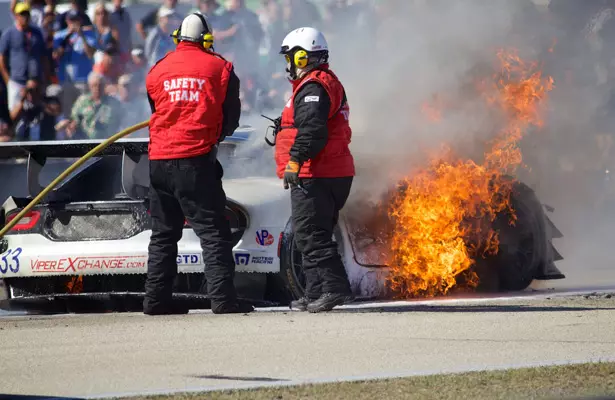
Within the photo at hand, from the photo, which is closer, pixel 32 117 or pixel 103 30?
pixel 32 117

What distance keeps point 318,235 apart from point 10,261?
213cm

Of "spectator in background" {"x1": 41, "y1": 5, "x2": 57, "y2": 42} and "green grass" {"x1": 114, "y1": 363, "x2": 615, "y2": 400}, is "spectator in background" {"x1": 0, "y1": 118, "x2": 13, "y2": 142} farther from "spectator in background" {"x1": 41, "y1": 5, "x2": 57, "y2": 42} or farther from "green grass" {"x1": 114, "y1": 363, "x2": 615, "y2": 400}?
"green grass" {"x1": 114, "y1": 363, "x2": 615, "y2": 400}

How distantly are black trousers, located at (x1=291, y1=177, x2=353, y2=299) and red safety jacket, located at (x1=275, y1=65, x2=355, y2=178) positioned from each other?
0.07 m

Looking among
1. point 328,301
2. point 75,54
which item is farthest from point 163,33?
point 328,301

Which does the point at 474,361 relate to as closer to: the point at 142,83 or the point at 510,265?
the point at 510,265

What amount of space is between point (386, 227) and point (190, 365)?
3205mm

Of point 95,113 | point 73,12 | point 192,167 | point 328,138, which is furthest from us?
point 73,12

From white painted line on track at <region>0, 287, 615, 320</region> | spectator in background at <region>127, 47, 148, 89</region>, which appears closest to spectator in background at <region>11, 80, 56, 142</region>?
spectator in background at <region>127, 47, 148, 89</region>

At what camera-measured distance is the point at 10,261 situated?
8727 mm

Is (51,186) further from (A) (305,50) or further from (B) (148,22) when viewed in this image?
(B) (148,22)

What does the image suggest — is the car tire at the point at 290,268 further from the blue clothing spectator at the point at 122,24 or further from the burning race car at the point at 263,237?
the blue clothing spectator at the point at 122,24

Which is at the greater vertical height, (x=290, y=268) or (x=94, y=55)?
(x=94, y=55)

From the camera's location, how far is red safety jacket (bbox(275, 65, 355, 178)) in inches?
332

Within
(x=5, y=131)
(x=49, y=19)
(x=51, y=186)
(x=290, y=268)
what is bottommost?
(x=290, y=268)
